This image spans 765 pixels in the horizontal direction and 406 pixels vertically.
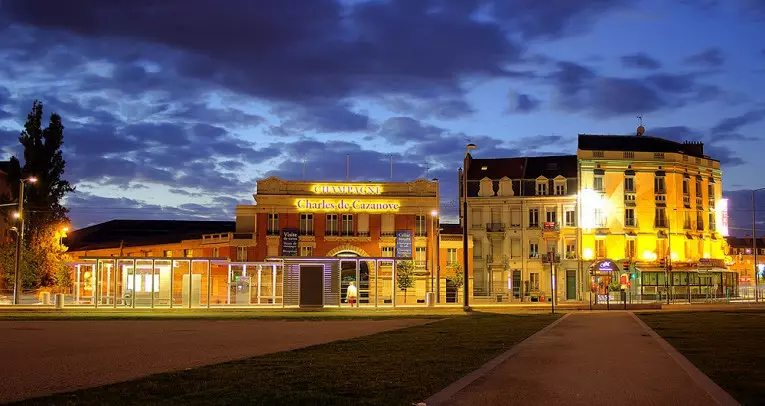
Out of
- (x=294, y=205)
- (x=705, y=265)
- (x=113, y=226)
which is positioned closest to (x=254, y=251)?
(x=294, y=205)

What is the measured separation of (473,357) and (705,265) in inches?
2797

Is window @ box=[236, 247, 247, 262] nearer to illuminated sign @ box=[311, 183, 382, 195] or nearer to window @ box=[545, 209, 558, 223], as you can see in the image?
illuminated sign @ box=[311, 183, 382, 195]

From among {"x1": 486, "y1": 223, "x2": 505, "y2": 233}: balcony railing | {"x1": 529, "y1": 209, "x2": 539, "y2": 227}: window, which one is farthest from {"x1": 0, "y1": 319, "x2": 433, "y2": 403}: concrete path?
{"x1": 529, "y1": 209, "x2": 539, "y2": 227}: window

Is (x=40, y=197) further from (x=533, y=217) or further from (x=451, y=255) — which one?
(x=533, y=217)

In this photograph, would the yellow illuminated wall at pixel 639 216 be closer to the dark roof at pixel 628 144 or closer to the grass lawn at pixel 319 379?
the dark roof at pixel 628 144

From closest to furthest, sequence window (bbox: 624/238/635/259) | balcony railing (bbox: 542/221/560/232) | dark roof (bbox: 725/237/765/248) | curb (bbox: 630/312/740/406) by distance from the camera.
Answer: curb (bbox: 630/312/740/406) → window (bbox: 624/238/635/259) → balcony railing (bbox: 542/221/560/232) → dark roof (bbox: 725/237/765/248)

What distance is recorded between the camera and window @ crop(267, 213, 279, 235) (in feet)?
266

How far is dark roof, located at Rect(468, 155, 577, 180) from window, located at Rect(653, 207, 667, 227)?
8840 mm

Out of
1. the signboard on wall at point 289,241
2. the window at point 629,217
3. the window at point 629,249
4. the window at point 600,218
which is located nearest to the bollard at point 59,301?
the signboard on wall at point 289,241

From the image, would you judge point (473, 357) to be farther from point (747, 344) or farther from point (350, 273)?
point (350, 273)

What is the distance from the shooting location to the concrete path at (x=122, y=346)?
55.0ft

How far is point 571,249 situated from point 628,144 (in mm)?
13519

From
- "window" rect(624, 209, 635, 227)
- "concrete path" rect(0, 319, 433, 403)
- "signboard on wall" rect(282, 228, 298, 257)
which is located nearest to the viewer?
"concrete path" rect(0, 319, 433, 403)

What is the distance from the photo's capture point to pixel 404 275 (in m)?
78.4
